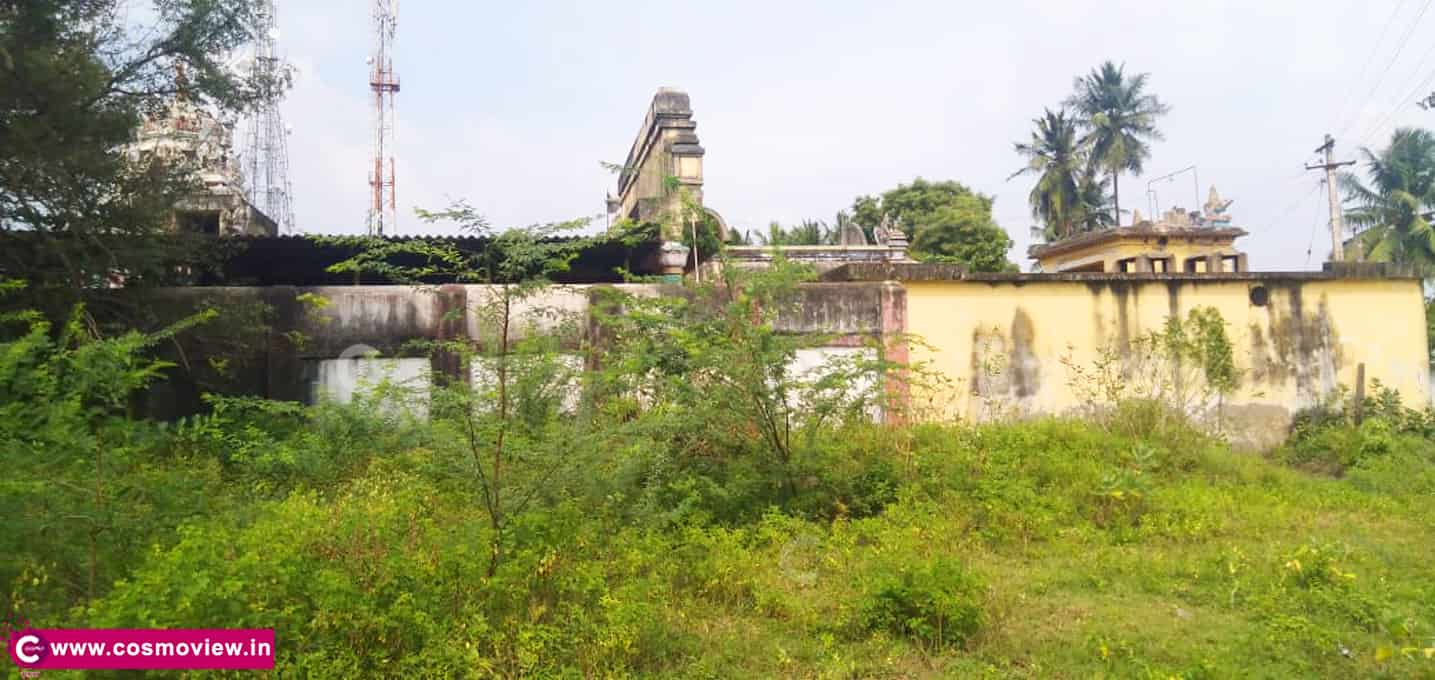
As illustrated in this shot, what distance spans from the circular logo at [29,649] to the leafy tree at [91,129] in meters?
5.01

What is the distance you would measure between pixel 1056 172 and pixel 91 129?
32.7m

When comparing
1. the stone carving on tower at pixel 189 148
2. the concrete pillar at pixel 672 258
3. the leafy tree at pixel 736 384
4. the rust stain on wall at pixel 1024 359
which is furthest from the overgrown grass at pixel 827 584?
the concrete pillar at pixel 672 258

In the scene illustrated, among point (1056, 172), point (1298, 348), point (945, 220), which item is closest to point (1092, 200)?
point (1056, 172)

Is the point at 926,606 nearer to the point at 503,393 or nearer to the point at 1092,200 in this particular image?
the point at 503,393

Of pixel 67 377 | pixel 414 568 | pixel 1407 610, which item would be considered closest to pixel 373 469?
pixel 67 377

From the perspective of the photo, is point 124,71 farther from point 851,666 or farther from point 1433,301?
point 1433,301

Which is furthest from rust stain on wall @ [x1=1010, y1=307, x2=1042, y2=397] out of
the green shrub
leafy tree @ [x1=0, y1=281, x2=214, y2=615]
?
leafy tree @ [x1=0, y1=281, x2=214, y2=615]

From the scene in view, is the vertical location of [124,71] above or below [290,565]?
above

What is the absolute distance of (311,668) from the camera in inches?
155

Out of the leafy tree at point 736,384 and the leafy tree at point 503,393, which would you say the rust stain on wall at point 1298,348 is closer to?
the leafy tree at point 736,384

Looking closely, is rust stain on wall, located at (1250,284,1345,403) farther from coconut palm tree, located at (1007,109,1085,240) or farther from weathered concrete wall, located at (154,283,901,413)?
coconut palm tree, located at (1007,109,1085,240)

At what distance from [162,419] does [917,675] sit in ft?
26.1

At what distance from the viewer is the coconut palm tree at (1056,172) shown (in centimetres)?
3469

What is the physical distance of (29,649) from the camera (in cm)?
371
